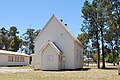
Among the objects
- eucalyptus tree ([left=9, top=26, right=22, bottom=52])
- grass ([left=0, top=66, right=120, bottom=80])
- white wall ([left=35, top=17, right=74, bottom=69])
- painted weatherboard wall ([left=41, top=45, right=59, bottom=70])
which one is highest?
eucalyptus tree ([left=9, top=26, right=22, bottom=52])

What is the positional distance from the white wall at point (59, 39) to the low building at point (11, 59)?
22186 millimetres

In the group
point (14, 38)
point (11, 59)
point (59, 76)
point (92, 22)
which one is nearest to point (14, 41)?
point (14, 38)

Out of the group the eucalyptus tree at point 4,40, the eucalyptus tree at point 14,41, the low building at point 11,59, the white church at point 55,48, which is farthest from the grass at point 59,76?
the eucalyptus tree at point 4,40

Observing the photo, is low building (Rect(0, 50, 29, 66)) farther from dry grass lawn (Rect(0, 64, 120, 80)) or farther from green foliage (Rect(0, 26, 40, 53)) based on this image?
dry grass lawn (Rect(0, 64, 120, 80))

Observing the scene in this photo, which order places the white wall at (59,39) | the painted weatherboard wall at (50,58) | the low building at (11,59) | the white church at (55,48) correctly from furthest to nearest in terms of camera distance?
the low building at (11,59), the white wall at (59,39), the white church at (55,48), the painted weatherboard wall at (50,58)

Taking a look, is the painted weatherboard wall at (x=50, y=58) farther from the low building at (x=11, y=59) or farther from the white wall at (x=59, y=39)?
the low building at (x=11, y=59)

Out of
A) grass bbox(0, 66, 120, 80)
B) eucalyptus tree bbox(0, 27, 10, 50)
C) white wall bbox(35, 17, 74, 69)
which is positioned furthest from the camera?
eucalyptus tree bbox(0, 27, 10, 50)

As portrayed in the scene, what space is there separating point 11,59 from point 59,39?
2858 cm

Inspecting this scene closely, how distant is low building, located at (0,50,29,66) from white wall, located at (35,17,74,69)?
22.2 meters

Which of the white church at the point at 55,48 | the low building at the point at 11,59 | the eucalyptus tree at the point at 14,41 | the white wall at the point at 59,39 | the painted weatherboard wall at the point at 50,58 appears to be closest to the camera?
the painted weatherboard wall at the point at 50,58

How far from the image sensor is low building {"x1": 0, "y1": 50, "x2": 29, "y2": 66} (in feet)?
201

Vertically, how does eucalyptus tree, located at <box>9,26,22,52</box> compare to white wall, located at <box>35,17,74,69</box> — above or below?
above

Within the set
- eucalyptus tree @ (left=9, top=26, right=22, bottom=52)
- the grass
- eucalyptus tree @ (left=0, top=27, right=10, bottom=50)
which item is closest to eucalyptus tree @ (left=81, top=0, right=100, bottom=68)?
the grass

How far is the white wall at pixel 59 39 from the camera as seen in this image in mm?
40125
